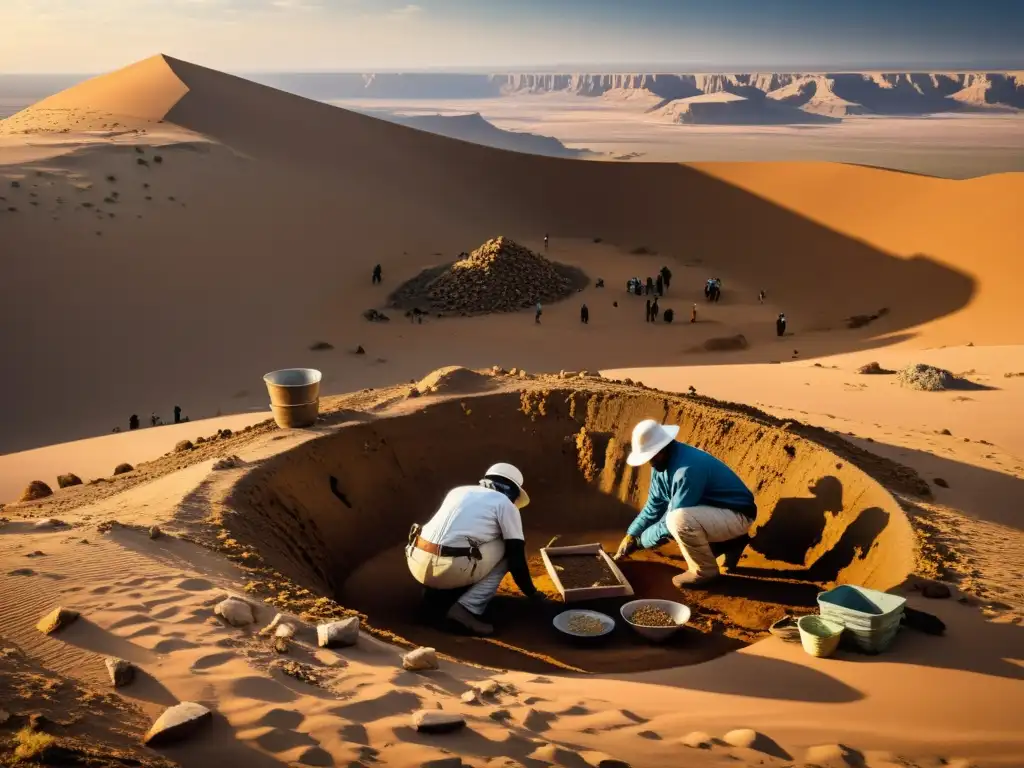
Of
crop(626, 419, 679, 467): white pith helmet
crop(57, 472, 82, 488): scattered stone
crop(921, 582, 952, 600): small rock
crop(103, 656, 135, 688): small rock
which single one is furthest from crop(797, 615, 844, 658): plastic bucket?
crop(57, 472, 82, 488): scattered stone

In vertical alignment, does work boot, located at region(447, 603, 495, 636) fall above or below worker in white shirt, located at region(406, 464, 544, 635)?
below

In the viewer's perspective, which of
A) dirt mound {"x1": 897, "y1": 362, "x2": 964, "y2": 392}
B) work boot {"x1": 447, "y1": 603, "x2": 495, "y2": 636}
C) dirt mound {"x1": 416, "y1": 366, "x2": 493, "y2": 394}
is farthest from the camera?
dirt mound {"x1": 897, "y1": 362, "x2": 964, "y2": 392}

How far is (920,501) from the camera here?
653 cm

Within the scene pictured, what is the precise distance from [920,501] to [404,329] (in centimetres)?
1475

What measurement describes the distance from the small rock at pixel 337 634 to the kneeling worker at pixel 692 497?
2.40m

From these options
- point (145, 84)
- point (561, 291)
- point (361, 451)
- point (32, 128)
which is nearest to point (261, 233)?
point (561, 291)

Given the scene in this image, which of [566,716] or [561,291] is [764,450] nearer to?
[566,716]

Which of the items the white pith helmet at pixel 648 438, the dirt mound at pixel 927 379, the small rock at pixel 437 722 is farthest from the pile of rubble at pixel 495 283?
the small rock at pixel 437 722

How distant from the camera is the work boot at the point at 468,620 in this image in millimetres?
5602

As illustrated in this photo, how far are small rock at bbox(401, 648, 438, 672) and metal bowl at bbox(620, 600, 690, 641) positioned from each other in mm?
1790

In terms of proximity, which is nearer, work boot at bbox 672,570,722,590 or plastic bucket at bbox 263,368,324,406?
work boot at bbox 672,570,722,590

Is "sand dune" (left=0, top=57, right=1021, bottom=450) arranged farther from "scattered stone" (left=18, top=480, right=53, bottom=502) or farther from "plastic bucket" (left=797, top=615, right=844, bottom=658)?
"plastic bucket" (left=797, top=615, right=844, bottom=658)

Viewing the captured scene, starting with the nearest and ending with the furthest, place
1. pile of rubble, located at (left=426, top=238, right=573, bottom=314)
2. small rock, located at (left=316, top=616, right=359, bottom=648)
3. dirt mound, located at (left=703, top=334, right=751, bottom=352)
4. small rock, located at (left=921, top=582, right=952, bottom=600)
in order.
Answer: small rock, located at (left=316, top=616, right=359, bottom=648)
small rock, located at (left=921, top=582, right=952, bottom=600)
dirt mound, located at (left=703, top=334, right=751, bottom=352)
pile of rubble, located at (left=426, top=238, right=573, bottom=314)

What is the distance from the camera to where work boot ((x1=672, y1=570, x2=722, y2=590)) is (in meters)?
6.27
